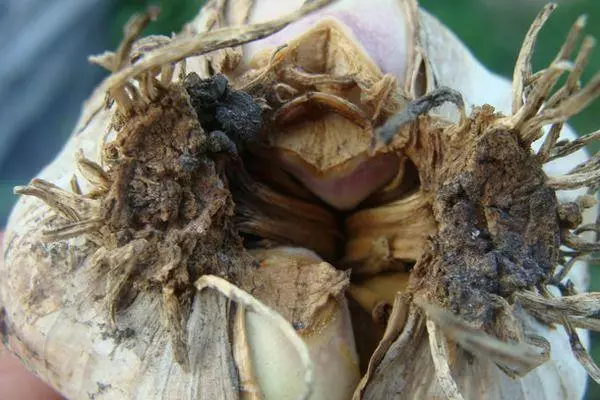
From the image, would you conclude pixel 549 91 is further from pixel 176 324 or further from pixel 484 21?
pixel 484 21

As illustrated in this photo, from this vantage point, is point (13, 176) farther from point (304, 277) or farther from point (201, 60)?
point (304, 277)

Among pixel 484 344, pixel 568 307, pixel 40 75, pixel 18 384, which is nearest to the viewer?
pixel 484 344

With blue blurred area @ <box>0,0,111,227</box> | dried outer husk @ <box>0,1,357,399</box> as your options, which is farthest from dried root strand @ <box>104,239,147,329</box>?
blue blurred area @ <box>0,0,111,227</box>

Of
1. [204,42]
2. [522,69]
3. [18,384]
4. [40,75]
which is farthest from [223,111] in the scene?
[40,75]

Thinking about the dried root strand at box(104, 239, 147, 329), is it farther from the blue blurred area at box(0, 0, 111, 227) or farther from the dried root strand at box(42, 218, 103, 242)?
the blue blurred area at box(0, 0, 111, 227)

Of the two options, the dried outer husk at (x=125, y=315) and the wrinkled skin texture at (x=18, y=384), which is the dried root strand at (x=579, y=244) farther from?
the wrinkled skin texture at (x=18, y=384)

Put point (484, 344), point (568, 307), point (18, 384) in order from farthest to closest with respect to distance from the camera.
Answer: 1. point (18, 384)
2. point (568, 307)
3. point (484, 344)
